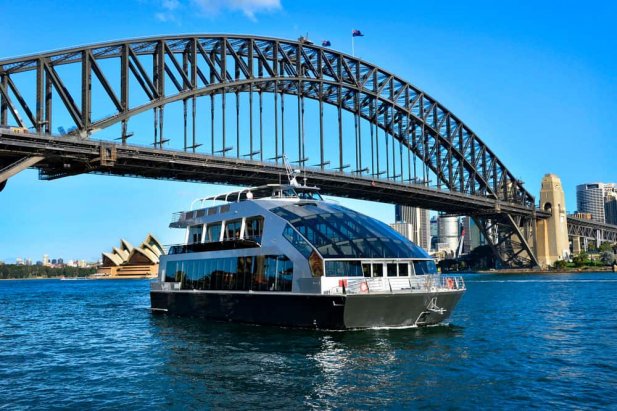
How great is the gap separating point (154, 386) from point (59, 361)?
6.03 meters

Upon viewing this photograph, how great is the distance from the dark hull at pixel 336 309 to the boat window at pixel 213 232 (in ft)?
11.4

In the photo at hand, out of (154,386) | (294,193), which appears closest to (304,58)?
(294,193)

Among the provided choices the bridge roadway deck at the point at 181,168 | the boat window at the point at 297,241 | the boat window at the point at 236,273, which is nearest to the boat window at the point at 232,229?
the boat window at the point at 236,273

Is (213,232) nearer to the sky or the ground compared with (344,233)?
nearer to the sky

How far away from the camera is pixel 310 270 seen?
23594mm

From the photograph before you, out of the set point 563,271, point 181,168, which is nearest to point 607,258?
point 563,271

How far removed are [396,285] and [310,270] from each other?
3320 mm

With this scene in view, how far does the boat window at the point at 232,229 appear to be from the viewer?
28.8 metres

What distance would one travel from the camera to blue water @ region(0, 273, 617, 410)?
48.0 feet

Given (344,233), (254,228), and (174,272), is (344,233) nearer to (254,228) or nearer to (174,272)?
(254,228)

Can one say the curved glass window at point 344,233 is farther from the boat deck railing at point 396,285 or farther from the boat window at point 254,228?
the boat deck railing at point 396,285

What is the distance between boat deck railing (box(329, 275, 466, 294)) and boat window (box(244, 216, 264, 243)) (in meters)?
5.34

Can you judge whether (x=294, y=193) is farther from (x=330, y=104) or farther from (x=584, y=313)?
(x=330, y=104)

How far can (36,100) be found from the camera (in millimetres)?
50656
